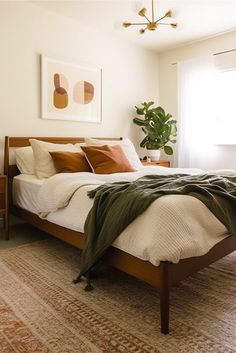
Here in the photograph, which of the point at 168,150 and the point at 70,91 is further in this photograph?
the point at 168,150

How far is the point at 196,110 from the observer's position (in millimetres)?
4324

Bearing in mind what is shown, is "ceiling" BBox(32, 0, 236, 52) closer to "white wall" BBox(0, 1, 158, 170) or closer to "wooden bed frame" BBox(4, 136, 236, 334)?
"white wall" BBox(0, 1, 158, 170)

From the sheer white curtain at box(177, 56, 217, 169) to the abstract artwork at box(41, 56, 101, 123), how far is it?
1.37 m

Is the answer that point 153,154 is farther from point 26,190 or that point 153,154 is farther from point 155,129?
point 26,190

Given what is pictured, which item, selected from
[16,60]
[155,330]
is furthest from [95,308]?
[16,60]

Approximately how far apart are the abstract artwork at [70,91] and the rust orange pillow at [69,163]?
80 cm

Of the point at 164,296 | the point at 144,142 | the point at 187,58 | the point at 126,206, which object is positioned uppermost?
the point at 187,58

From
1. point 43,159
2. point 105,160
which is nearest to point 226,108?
point 105,160

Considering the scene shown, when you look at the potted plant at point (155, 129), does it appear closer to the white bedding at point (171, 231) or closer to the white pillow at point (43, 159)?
the white pillow at point (43, 159)

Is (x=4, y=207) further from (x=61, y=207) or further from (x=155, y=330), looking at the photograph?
(x=155, y=330)

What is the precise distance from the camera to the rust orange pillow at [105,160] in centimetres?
291

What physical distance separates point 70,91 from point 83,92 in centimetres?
21

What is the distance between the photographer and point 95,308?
1.63m

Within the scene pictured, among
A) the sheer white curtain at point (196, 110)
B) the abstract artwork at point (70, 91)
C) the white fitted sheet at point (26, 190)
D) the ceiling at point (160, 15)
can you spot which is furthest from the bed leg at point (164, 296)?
the sheer white curtain at point (196, 110)
